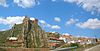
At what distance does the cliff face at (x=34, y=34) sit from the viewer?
186 m

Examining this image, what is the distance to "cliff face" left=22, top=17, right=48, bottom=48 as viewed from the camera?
612 ft

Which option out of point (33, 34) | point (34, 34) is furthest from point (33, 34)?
point (34, 34)

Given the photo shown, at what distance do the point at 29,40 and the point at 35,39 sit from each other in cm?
784

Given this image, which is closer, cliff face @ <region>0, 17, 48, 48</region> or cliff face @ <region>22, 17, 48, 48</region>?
cliff face @ <region>0, 17, 48, 48</region>

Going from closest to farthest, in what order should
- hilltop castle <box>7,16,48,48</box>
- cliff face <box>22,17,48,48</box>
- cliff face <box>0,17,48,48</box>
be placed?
hilltop castle <box>7,16,48,48</box> < cliff face <box>0,17,48,48</box> < cliff face <box>22,17,48,48</box>

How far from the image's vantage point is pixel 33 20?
191m

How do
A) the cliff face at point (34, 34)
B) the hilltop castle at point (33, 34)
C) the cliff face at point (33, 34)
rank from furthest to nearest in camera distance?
the cliff face at point (34, 34) → the cliff face at point (33, 34) → the hilltop castle at point (33, 34)

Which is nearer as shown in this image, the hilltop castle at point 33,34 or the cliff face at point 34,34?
the hilltop castle at point 33,34

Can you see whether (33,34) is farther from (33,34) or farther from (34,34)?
(34,34)

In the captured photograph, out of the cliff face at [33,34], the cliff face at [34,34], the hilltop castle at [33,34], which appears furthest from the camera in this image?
the cliff face at [34,34]

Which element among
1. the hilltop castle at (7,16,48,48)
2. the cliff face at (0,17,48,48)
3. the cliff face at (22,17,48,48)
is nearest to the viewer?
the hilltop castle at (7,16,48,48)

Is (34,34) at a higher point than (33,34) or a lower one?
lower

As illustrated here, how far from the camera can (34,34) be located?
193 m

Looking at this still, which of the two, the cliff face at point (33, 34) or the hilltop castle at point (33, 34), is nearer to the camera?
the hilltop castle at point (33, 34)
